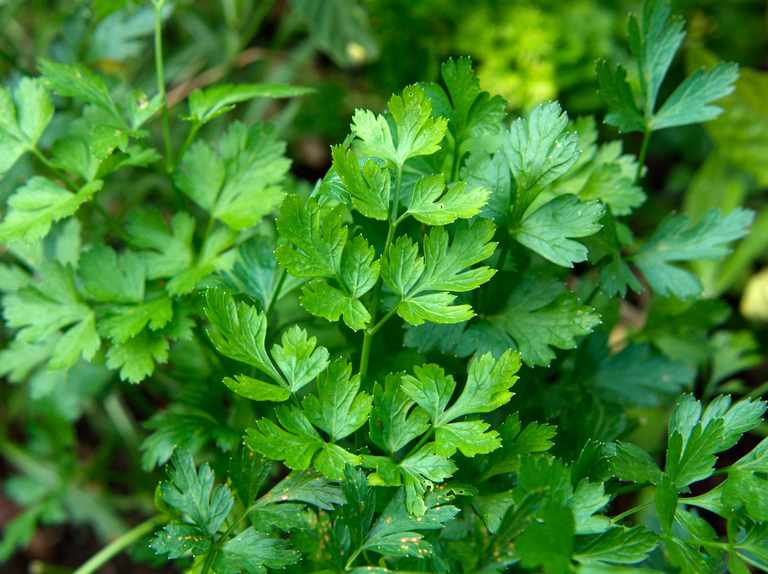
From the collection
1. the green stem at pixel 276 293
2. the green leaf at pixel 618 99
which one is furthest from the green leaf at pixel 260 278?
the green leaf at pixel 618 99

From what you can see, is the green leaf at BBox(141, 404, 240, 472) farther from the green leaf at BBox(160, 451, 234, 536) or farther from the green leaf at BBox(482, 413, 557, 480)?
the green leaf at BBox(482, 413, 557, 480)

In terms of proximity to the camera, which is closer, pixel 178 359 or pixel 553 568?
pixel 553 568

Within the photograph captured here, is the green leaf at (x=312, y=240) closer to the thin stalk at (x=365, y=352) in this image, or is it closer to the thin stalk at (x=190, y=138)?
the thin stalk at (x=365, y=352)

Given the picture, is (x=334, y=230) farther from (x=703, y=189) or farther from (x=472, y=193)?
(x=703, y=189)

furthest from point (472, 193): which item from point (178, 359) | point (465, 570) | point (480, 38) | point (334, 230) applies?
point (480, 38)

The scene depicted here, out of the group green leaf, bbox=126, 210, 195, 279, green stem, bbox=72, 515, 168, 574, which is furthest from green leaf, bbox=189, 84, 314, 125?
green stem, bbox=72, 515, 168, 574

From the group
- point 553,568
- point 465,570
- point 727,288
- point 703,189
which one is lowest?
point 727,288

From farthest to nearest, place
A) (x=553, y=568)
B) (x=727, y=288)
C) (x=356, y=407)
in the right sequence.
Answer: (x=727, y=288) → (x=356, y=407) → (x=553, y=568)
